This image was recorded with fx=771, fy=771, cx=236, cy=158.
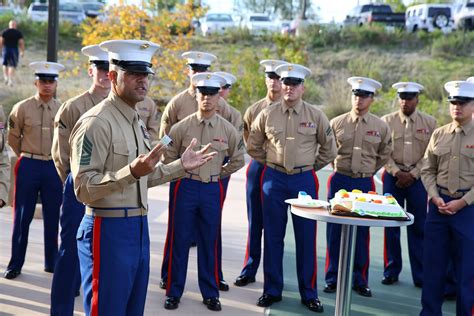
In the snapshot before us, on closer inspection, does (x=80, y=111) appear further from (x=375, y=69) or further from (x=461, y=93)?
(x=375, y=69)

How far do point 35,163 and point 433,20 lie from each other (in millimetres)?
36024

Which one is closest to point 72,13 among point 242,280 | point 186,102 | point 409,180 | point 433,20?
point 433,20

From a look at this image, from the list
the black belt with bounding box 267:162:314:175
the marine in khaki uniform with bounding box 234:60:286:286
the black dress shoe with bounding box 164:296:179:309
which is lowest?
the black dress shoe with bounding box 164:296:179:309

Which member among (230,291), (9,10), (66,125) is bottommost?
(230,291)

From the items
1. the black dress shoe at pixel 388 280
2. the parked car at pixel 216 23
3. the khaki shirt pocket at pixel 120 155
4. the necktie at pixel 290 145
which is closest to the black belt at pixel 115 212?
the khaki shirt pocket at pixel 120 155

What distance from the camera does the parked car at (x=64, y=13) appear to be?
40.1 m

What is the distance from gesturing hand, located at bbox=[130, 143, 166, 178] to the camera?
4.07m

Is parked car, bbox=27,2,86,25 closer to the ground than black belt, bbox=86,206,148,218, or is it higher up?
higher up

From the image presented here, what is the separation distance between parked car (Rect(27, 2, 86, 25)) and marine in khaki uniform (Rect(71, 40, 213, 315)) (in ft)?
120

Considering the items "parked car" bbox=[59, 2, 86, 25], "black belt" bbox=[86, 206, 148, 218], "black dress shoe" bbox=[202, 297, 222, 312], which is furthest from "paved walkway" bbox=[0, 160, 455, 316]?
"parked car" bbox=[59, 2, 86, 25]

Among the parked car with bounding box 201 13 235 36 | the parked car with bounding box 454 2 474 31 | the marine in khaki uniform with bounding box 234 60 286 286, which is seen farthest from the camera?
the parked car with bounding box 201 13 235 36

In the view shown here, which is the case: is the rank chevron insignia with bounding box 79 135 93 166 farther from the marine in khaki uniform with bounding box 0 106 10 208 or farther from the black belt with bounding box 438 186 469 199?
Answer: the black belt with bounding box 438 186 469 199

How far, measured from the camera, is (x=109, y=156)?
4.46 m

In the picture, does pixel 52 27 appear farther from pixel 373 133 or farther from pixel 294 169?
pixel 373 133
